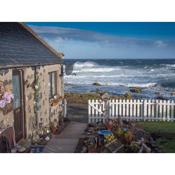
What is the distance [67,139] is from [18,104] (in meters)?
1.22

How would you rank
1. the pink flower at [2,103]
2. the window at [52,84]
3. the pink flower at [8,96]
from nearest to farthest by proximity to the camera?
the pink flower at [2,103], the pink flower at [8,96], the window at [52,84]

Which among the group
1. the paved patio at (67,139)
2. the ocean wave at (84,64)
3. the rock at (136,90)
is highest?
the ocean wave at (84,64)

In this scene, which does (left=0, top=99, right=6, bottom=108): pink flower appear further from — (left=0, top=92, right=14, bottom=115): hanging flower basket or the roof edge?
the roof edge

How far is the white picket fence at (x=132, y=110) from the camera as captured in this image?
846cm

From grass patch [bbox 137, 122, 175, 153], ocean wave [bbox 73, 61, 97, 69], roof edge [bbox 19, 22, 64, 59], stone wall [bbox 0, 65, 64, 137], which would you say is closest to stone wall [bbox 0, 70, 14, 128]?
stone wall [bbox 0, 65, 64, 137]

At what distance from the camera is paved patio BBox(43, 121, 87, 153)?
27.3 ft

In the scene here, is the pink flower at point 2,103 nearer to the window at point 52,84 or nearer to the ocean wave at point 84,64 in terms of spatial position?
the window at point 52,84

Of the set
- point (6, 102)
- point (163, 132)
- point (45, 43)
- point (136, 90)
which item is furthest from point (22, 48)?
point (163, 132)

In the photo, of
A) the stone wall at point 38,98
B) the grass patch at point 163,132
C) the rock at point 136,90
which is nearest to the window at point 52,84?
the stone wall at point 38,98

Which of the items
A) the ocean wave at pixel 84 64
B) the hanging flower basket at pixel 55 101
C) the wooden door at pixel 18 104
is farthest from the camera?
the hanging flower basket at pixel 55 101

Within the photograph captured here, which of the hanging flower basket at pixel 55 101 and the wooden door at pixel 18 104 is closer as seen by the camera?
the wooden door at pixel 18 104

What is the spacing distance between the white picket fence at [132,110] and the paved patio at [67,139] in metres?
0.31

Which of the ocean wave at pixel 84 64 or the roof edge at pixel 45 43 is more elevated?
the roof edge at pixel 45 43
